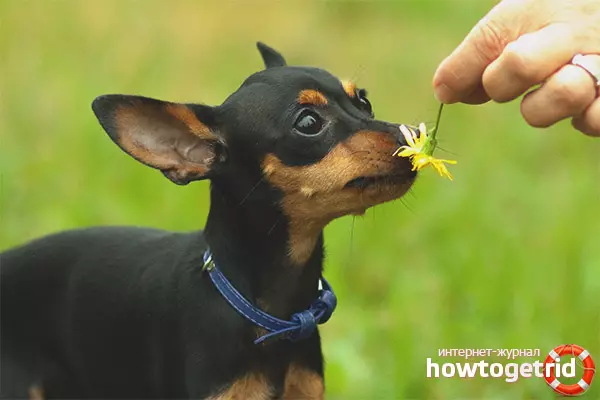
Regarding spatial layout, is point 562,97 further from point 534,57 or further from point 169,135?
point 169,135

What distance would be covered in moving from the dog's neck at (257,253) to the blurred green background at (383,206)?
0.85 m

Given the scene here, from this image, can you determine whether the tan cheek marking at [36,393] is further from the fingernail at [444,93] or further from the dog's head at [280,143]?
the fingernail at [444,93]

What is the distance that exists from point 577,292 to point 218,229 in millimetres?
2307

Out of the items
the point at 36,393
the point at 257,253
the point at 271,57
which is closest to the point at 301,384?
the point at 257,253

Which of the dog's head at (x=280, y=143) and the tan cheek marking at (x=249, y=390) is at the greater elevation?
the dog's head at (x=280, y=143)

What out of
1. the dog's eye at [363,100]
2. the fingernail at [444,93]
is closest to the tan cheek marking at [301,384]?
the dog's eye at [363,100]

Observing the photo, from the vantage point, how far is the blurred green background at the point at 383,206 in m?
4.54

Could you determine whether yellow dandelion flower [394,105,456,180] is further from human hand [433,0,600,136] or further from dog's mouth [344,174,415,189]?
human hand [433,0,600,136]

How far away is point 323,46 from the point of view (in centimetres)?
813

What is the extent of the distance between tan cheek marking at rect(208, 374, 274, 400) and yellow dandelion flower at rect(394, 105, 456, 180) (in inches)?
35.6

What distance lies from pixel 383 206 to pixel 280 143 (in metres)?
2.47

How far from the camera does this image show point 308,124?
3072 millimetres

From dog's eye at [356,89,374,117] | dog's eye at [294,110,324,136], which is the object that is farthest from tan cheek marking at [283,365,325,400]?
A: dog's eye at [356,89,374,117]

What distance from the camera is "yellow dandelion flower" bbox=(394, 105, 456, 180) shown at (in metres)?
2.96
